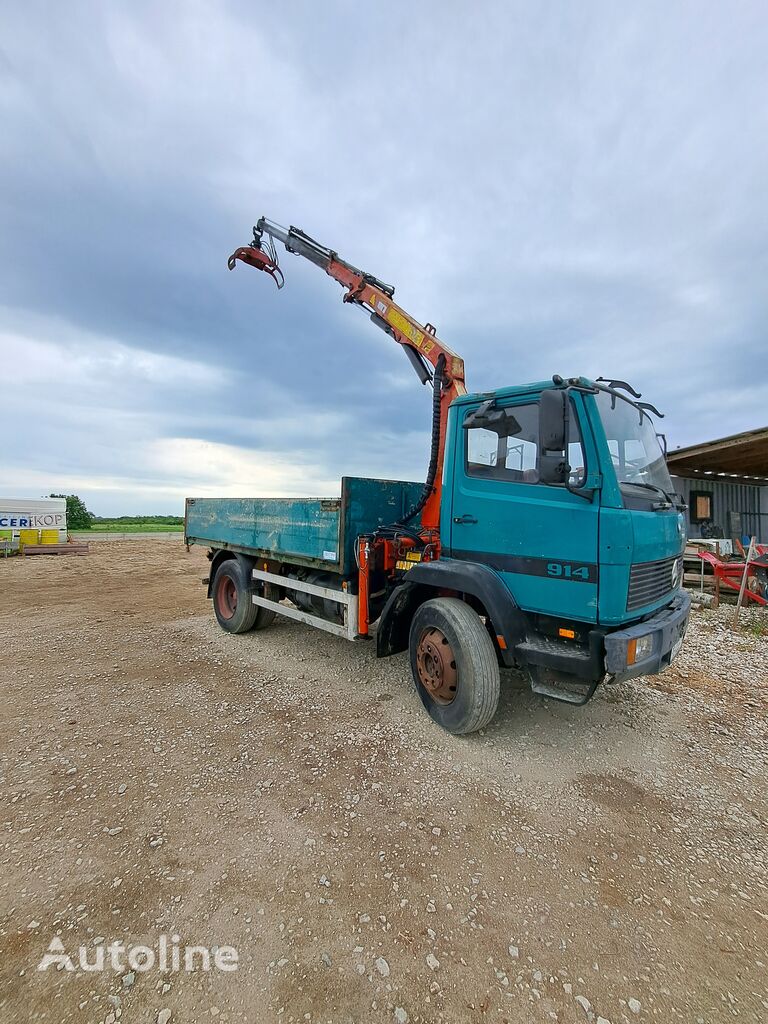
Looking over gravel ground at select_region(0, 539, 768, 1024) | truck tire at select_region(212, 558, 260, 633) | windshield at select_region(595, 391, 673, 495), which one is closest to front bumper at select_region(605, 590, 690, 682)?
gravel ground at select_region(0, 539, 768, 1024)

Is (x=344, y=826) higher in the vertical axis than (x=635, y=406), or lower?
lower

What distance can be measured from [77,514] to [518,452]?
130 ft

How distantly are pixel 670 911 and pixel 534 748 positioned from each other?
1396mm

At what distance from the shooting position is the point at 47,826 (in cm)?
264

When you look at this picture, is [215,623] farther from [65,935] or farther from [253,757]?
[65,935]

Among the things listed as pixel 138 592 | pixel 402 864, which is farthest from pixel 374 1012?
pixel 138 592

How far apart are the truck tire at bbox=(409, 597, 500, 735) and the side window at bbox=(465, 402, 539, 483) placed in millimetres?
1162

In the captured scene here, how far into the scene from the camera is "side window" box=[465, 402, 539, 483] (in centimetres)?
347

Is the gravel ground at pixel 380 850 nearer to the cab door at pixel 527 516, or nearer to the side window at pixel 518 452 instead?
the cab door at pixel 527 516

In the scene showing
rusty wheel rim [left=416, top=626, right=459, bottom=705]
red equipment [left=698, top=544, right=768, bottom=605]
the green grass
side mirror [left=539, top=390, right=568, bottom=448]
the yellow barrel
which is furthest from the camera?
the green grass

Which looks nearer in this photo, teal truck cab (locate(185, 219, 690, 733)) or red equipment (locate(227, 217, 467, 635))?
teal truck cab (locate(185, 219, 690, 733))

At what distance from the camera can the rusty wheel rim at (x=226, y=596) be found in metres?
6.65

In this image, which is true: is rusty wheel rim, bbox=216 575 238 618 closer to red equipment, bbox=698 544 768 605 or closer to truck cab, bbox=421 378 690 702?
truck cab, bbox=421 378 690 702

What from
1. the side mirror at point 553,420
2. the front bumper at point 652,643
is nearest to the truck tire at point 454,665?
the front bumper at point 652,643
